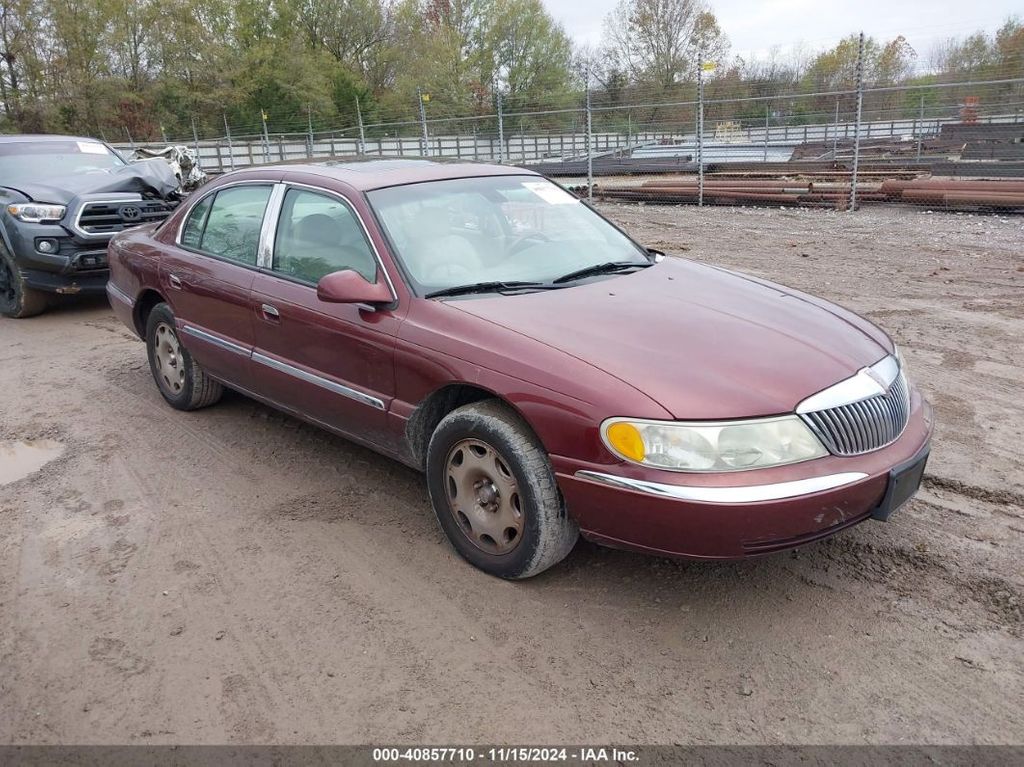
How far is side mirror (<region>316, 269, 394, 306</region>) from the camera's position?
138 inches

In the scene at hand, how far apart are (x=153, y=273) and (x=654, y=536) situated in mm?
3914

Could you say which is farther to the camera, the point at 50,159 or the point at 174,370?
the point at 50,159

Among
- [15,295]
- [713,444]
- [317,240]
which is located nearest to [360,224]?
[317,240]

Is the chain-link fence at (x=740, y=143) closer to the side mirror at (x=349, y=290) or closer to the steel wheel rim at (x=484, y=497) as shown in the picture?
the side mirror at (x=349, y=290)

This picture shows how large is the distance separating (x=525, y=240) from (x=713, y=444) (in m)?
1.76

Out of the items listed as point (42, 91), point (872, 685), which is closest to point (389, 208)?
point (872, 685)

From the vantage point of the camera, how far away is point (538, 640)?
298 cm

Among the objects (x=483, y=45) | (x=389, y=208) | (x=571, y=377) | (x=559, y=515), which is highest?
(x=483, y=45)

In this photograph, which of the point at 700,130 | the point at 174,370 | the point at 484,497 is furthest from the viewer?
the point at 700,130

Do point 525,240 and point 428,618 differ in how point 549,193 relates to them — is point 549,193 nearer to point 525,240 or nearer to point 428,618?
point 525,240

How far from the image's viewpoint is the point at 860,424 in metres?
2.97

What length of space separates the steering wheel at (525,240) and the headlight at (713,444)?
1455 millimetres

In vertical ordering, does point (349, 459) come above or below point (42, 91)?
below

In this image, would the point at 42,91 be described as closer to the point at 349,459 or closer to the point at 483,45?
the point at 483,45
